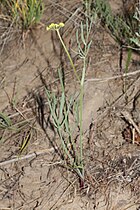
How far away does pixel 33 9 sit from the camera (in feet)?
8.30

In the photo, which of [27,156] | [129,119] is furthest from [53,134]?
[129,119]

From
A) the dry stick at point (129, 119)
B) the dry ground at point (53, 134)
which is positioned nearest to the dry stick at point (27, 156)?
the dry ground at point (53, 134)

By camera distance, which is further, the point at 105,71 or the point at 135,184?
the point at 105,71

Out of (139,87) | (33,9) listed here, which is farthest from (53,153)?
(33,9)

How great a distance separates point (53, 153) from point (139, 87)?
0.53 meters

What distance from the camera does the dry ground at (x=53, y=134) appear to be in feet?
6.13

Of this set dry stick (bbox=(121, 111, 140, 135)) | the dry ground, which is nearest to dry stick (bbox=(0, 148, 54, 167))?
the dry ground

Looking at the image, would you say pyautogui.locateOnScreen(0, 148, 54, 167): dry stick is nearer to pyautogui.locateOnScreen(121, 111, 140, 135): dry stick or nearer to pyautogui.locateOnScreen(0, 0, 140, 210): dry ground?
pyautogui.locateOnScreen(0, 0, 140, 210): dry ground

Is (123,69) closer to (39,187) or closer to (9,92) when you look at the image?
(9,92)

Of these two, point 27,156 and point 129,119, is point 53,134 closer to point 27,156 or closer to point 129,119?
point 27,156

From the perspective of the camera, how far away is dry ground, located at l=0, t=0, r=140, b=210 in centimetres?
187

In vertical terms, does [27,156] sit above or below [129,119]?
below

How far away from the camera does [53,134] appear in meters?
2.12

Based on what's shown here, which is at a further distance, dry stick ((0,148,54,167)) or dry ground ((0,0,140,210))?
dry stick ((0,148,54,167))
